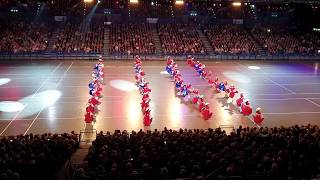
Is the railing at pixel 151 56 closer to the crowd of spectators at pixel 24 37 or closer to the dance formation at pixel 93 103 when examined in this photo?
the crowd of spectators at pixel 24 37

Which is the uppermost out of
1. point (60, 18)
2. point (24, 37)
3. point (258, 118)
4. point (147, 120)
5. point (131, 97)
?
point (60, 18)

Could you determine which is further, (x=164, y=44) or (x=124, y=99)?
(x=164, y=44)

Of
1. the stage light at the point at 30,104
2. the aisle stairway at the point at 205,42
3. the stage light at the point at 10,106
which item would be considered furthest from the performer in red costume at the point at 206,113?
the aisle stairway at the point at 205,42

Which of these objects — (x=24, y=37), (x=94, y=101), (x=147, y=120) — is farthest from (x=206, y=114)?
(x=24, y=37)

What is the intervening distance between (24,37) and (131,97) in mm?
22382

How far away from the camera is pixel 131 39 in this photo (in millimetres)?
43969

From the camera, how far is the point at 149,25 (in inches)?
1885

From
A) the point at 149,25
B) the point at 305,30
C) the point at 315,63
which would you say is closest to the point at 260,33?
the point at 305,30

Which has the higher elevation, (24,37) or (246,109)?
(24,37)

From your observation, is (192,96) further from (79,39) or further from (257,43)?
(257,43)

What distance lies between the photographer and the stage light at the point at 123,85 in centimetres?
2684

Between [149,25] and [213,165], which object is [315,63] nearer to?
[149,25]

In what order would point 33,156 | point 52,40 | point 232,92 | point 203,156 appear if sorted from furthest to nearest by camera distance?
point 52,40 < point 232,92 < point 203,156 < point 33,156

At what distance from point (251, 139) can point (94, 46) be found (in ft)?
99.2
